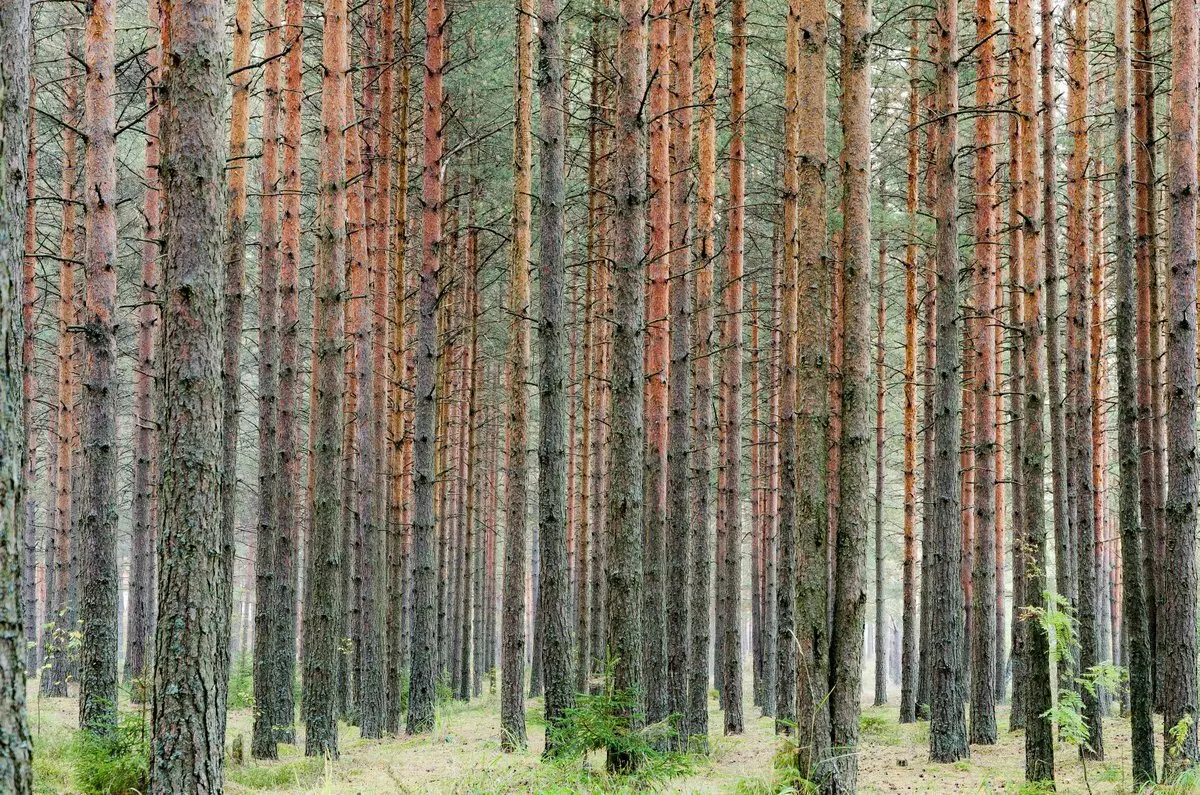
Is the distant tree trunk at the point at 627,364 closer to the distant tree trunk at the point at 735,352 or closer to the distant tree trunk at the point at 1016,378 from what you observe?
the distant tree trunk at the point at 735,352

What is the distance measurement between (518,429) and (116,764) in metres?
5.53

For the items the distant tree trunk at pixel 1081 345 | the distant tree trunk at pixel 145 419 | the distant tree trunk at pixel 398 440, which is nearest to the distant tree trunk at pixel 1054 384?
the distant tree trunk at pixel 1081 345

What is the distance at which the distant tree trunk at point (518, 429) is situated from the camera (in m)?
11.3

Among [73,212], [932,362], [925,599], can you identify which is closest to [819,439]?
[925,599]

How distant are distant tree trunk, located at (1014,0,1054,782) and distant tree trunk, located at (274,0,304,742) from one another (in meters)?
7.95

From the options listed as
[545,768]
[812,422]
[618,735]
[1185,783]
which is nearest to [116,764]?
[545,768]

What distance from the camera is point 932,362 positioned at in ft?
56.5

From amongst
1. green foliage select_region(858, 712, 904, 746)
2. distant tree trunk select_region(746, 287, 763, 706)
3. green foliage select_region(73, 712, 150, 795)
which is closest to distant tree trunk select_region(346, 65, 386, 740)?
green foliage select_region(73, 712, 150, 795)

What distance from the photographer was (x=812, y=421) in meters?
7.04

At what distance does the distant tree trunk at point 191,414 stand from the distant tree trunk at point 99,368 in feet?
13.1

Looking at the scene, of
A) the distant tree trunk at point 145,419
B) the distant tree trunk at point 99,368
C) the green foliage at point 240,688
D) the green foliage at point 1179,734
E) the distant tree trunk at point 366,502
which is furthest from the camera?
the green foliage at point 240,688

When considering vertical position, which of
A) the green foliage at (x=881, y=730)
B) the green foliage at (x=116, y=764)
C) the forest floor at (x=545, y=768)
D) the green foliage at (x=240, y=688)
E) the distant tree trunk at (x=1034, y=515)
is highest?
the distant tree trunk at (x=1034, y=515)

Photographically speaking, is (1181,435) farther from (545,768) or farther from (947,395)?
(545,768)

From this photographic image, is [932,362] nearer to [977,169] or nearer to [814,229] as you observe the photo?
[977,169]
